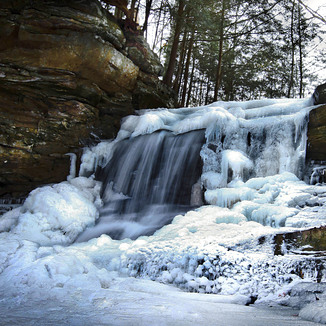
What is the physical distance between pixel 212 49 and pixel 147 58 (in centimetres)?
766

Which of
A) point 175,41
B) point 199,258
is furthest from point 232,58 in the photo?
point 199,258

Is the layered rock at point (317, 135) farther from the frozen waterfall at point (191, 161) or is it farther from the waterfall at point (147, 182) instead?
the waterfall at point (147, 182)

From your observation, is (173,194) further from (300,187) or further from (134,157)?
(300,187)

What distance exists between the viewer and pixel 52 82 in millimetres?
7195

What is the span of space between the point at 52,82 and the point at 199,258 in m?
6.37

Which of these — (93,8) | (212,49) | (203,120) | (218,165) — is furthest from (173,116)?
(212,49)

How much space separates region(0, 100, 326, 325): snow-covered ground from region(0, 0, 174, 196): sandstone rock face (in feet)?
6.46

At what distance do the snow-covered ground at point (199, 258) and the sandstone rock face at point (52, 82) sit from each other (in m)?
1.97

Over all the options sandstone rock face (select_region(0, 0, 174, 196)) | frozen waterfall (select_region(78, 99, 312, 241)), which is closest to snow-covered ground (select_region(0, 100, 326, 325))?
frozen waterfall (select_region(78, 99, 312, 241))

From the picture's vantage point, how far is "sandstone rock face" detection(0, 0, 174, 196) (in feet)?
22.4

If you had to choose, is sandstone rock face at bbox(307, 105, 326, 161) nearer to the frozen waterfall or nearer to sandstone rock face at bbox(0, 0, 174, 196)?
the frozen waterfall

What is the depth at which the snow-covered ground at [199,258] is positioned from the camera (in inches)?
77.9

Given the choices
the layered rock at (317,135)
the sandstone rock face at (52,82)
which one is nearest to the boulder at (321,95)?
the layered rock at (317,135)

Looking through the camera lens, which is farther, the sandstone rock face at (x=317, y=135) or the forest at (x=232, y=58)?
the forest at (x=232, y=58)
